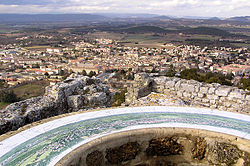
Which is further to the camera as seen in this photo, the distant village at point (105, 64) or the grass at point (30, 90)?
the distant village at point (105, 64)

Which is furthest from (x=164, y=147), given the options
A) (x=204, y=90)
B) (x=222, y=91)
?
(x=222, y=91)

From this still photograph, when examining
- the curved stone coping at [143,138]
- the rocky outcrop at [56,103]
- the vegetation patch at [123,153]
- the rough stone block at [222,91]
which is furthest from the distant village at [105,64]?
the vegetation patch at [123,153]

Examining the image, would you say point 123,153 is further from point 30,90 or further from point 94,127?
point 30,90

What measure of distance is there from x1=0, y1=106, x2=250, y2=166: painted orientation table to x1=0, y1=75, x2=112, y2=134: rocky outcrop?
1.05 metres

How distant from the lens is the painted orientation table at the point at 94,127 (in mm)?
4598

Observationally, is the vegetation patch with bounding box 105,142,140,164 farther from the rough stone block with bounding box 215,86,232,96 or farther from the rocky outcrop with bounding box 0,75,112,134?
the rough stone block with bounding box 215,86,232,96

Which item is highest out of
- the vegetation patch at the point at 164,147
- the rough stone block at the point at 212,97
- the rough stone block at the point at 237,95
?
the rough stone block at the point at 237,95

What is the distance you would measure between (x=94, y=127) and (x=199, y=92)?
4.95 m

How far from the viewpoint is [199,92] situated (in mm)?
8914

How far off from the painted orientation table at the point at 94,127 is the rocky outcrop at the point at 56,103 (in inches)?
41.4

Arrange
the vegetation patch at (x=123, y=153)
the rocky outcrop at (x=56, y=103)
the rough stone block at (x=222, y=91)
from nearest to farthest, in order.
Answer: the vegetation patch at (x=123, y=153) → the rocky outcrop at (x=56, y=103) → the rough stone block at (x=222, y=91)

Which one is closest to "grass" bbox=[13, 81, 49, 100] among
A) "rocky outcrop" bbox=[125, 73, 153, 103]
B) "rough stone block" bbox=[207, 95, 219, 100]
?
"rocky outcrop" bbox=[125, 73, 153, 103]

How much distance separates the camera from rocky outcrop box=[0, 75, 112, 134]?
6.34 meters

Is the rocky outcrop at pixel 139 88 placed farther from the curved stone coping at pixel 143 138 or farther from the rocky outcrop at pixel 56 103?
the curved stone coping at pixel 143 138
